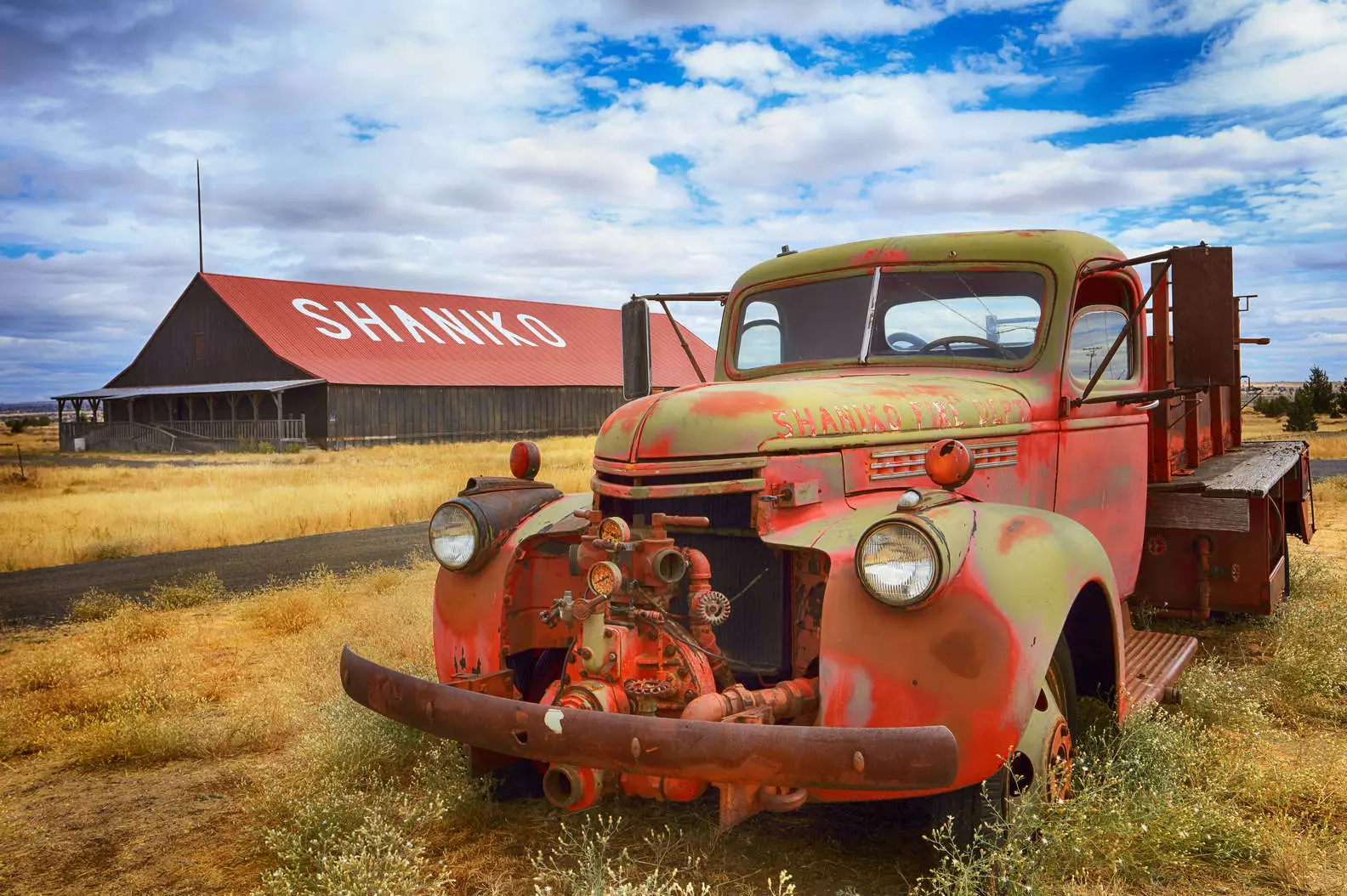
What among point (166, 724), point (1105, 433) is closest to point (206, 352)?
point (166, 724)

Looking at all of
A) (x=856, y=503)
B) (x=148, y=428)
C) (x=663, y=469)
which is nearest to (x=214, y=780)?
Result: (x=663, y=469)

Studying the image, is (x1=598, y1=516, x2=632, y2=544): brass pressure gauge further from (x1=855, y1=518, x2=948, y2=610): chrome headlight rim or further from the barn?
the barn

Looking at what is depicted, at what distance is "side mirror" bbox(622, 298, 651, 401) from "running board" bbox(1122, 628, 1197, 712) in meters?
2.78

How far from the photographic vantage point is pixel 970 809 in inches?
118

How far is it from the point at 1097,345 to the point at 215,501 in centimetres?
1549

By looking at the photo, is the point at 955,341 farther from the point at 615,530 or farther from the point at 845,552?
the point at 615,530

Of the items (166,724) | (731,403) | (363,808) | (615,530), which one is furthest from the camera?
(166,724)

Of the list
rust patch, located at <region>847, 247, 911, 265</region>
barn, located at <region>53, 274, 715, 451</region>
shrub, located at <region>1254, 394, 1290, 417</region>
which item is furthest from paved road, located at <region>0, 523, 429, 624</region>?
shrub, located at <region>1254, 394, 1290, 417</region>

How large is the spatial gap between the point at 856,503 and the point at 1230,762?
2.18 m

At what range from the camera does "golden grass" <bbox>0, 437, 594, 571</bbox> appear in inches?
508

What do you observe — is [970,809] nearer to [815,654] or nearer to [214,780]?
[815,654]

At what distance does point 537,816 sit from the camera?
4027 mm

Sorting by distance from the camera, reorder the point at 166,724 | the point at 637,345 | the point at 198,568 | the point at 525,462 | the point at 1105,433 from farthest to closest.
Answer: the point at 198,568 < the point at 637,345 < the point at 166,724 < the point at 1105,433 < the point at 525,462

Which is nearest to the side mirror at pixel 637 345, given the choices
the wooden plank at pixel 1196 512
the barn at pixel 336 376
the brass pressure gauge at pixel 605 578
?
the brass pressure gauge at pixel 605 578
